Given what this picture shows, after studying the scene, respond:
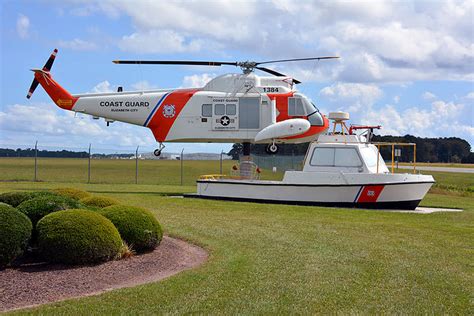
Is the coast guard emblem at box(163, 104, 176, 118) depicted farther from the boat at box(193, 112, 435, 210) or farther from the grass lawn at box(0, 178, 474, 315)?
the grass lawn at box(0, 178, 474, 315)

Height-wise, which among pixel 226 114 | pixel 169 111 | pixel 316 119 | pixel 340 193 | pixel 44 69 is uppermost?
pixel 44 69

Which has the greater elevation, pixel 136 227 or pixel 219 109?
pixel 219 109

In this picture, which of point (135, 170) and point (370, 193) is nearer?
point (370, 193)

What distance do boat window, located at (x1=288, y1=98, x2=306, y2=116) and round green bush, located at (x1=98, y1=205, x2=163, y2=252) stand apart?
13.1 metres

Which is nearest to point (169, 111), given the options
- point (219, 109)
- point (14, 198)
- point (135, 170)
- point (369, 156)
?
point (219, 109)

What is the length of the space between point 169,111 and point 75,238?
14995 mm

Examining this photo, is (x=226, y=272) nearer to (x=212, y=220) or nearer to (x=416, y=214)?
(x=212, y=220)

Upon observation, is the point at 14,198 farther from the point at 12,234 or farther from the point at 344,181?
the point at 344,181

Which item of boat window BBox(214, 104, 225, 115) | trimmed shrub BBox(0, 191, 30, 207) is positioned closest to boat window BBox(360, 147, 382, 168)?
boat window BBox(214, 104, 225, 115)

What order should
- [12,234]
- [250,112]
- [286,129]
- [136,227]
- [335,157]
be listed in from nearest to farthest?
[12,234] → [136,227] → [335,157] → [286,129] → [250,112]

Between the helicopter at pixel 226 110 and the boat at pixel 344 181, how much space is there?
183 cm

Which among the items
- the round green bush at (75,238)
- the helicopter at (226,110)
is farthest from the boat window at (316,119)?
the round green bush at (75,238)

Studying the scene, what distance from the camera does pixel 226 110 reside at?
2288cm

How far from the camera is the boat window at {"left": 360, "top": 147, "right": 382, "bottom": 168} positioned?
1995cm
